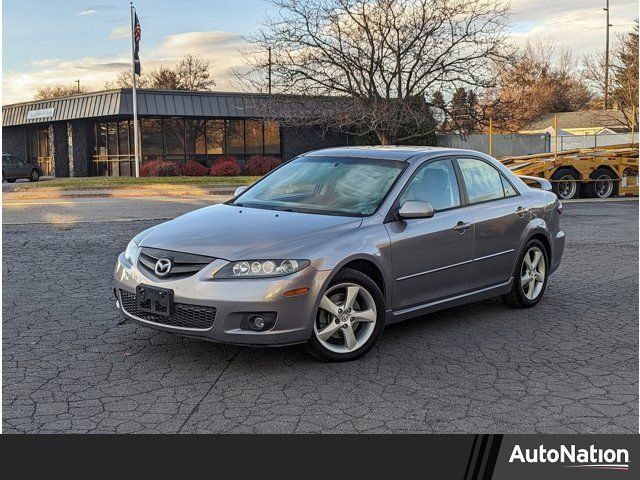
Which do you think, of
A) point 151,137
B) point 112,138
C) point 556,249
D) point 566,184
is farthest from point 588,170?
point 112,138

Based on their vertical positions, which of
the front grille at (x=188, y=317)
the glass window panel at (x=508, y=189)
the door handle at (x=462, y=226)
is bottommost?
the front grille at (x=188, y=317)

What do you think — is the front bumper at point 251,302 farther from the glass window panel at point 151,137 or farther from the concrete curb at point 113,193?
the glass window panel at point 151,137

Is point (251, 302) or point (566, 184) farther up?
point (566, 184)

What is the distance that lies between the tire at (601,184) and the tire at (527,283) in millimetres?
15433

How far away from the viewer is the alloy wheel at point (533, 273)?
23.7 ft

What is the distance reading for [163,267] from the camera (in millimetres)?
5254

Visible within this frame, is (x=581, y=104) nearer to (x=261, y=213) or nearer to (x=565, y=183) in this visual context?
(x=565, y=183)

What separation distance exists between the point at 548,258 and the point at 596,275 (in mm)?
1850

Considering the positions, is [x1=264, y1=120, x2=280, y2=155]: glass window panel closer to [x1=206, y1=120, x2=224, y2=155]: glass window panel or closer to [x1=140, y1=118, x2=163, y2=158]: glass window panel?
[x1=206, y1=120, x2=224, y2=155]: glass window panel

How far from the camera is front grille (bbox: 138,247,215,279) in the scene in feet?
16.9

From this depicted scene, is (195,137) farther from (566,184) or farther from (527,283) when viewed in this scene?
(527,283)

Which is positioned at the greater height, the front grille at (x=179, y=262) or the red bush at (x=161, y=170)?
the red bush at (x=161, y=170)

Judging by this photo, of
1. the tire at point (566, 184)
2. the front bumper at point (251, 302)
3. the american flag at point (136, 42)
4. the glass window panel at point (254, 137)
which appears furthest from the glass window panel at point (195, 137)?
the front bumper at point (251, 302)

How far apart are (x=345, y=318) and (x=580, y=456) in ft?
6.75
